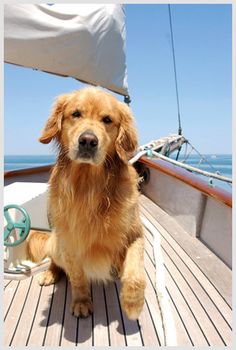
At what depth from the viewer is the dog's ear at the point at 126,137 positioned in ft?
6.78

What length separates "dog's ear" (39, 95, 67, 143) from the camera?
2068 millimetres

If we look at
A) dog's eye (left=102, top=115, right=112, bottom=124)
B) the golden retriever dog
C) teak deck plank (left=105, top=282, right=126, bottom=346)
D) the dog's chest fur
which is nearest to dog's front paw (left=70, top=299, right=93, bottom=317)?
the golden retriever dog

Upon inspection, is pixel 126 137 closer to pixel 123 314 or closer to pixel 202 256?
pixel 123 314

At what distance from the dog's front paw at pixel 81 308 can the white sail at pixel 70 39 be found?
227 cm

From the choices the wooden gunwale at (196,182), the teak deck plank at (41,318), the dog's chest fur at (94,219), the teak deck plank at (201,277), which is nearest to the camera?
the teak deck plank at (41,318)

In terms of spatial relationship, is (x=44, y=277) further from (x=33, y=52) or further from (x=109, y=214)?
(x=33, y=52)

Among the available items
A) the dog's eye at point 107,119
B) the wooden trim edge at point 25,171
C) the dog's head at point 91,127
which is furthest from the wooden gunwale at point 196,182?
the wooden trim edge at point 25,171

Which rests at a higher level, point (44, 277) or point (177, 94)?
point (177, 94)

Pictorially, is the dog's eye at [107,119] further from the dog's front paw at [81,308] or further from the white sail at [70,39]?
the white sail at [70,39]

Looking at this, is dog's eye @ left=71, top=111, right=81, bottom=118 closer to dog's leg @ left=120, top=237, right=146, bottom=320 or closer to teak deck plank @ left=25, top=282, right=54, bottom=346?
dog's leg @ left=120, top=237, right=146, bottom=320

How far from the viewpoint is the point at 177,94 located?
10.5 m

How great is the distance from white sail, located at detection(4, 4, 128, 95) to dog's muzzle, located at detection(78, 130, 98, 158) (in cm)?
160

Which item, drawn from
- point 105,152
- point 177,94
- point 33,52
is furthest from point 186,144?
point 105,152

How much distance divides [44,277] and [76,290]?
0.41 meters
